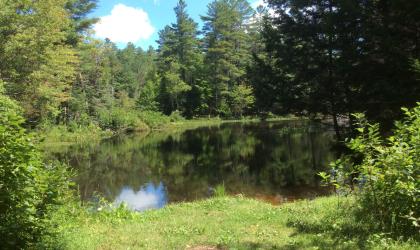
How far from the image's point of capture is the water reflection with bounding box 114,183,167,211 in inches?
557

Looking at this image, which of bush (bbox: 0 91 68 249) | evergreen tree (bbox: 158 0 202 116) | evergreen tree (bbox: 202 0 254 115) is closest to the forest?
bush (bbox: 0 91 68 249)

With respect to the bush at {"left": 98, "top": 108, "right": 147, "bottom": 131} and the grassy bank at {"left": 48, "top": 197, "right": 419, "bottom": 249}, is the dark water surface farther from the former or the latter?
the bush at {"left": 98, "top": 108, "right": 147, "bottom": 131}

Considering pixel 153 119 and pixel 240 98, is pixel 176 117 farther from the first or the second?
pixel 240 98

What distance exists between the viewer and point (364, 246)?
5.07 meters

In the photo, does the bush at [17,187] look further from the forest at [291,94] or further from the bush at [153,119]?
the bush at [153,119]

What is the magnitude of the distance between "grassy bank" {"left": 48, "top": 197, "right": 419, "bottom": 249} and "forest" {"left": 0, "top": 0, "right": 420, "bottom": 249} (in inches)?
20.0

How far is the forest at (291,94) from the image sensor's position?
16.2 ft

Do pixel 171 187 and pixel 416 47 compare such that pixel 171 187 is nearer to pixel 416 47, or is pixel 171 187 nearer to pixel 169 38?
pixel 416 47

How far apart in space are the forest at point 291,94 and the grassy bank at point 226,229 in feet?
1.66

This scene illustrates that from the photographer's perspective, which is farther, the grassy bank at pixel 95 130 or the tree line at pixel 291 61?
the grassy bank at pixel 95 130

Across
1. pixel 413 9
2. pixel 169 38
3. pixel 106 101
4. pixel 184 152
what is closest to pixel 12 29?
pixel 184 152

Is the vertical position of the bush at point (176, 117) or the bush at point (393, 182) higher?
the bush at point (176, 117)

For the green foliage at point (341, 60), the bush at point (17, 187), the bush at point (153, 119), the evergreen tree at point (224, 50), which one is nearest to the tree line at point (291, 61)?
the green foliage at point (341, 60)

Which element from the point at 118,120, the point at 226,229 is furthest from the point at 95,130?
the point at 226,229
